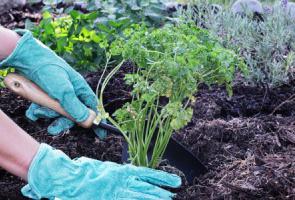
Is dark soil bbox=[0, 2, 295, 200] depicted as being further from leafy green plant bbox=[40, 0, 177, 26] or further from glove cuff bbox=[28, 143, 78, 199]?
leafy green plant bbox=[40, 0, 177, 26]

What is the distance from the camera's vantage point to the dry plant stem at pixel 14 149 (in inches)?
92.1

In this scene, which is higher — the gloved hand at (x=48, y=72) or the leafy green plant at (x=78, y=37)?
the gloved hand at (x=48, y=72)

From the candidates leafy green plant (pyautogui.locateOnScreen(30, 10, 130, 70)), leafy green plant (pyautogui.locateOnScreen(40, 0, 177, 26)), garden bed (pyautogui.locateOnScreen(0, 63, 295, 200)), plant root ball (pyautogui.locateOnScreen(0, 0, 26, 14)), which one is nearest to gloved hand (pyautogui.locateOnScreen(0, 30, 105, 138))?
garden bed (pyautogui.locateOnScreen(0, 63, 295, 200))

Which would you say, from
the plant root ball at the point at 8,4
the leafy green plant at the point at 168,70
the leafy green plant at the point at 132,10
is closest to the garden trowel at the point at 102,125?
the leafy green plant at the point at 168,70

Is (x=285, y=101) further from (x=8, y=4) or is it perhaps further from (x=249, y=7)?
(x=8, y=4)

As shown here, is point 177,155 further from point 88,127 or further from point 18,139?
point 18,139

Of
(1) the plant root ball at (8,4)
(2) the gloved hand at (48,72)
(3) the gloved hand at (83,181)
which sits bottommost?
(1) the plant root ball at (8,4)

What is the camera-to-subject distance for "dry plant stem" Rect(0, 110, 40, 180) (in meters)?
2.34

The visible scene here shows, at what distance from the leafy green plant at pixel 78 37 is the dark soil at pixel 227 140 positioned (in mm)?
160

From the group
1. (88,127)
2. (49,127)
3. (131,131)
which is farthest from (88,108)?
(131,131)

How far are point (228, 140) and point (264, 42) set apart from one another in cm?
100

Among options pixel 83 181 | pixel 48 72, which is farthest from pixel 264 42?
pixel 83 181

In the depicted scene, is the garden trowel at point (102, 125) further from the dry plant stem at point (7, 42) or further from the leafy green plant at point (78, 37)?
the leafy green plant at point (78, 37)

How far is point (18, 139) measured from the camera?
2.37m
